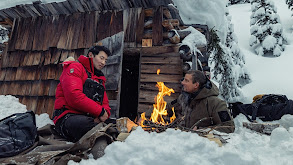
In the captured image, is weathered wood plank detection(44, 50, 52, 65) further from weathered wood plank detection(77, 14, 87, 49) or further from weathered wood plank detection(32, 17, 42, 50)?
weathered wood plank detection(77, 14, 87, 49)

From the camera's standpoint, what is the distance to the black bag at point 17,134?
6.22 ft

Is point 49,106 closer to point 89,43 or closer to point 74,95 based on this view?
point 89,43

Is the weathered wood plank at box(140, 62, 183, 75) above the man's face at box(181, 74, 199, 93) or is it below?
above

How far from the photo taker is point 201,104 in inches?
134

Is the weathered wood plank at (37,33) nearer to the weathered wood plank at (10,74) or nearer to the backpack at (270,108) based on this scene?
the weathered wood plank at (10,74)

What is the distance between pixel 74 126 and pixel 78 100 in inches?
15.9

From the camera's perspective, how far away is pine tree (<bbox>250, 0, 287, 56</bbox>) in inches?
846

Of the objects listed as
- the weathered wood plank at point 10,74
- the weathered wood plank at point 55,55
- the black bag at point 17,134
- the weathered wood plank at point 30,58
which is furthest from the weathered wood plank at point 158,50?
the weathered wood plank at point 10,74

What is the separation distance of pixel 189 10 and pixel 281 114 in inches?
148

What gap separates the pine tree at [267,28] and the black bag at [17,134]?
2468 cm

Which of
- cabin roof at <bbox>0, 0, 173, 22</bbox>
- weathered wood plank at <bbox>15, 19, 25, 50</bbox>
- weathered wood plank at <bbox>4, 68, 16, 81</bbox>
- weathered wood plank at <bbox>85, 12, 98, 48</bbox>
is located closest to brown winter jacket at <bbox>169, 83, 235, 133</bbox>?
cabin roof at <bbox>0, 0, 173, 22</bbox>

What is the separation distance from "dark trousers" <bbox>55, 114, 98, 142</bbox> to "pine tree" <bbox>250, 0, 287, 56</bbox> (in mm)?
24021

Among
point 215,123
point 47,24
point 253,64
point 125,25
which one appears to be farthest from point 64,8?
point 253,64

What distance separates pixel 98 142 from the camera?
1899mm
